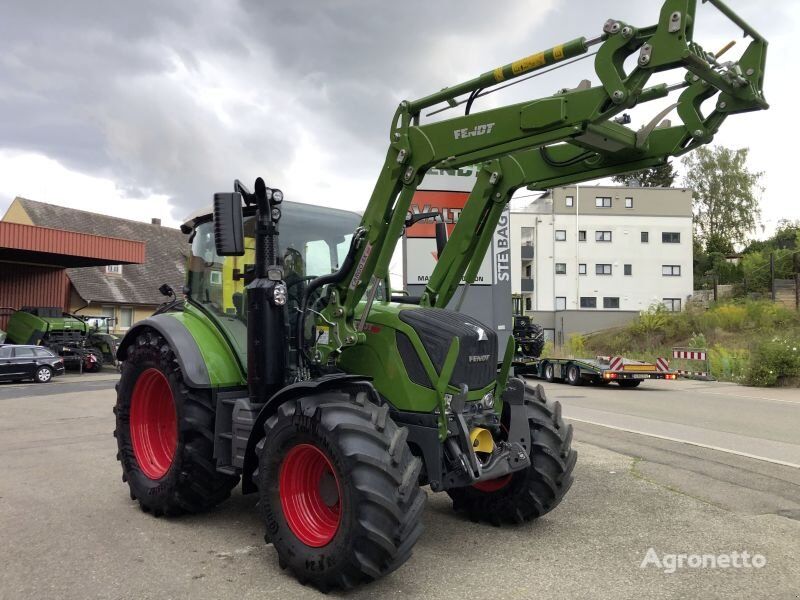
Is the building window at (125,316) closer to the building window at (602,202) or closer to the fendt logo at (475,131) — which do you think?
the building window at (602,202)

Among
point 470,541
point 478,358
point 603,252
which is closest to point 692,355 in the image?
point 470,541

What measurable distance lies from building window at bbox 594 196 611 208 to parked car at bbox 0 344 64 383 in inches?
1400

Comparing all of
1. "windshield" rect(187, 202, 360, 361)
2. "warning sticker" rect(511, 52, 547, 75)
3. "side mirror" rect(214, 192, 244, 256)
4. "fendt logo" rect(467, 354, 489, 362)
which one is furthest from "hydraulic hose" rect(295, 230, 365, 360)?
"warning sticker" rect(511, 52, 547, 75)

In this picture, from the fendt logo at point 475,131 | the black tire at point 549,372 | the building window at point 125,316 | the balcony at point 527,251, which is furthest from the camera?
the balcony at point 527,251

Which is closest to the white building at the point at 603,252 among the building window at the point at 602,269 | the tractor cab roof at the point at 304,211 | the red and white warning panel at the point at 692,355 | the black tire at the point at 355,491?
the building window at the point at 602,269

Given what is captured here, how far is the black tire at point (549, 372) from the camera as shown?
23000mm

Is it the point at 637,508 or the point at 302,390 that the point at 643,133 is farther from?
the point at 637,508

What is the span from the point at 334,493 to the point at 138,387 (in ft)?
9.08

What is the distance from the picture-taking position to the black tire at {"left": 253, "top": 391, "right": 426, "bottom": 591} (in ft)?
11.8

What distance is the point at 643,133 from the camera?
444cm

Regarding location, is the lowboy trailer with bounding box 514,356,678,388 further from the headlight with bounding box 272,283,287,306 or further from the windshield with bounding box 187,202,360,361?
the headlight with bounding box 272,283,287,306

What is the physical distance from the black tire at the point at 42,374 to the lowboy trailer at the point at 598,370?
15.0 metres

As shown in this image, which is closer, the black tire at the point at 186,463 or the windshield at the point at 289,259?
the black tire at the point at 186,463

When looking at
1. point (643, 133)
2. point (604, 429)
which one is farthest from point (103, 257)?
point (643, 133)
